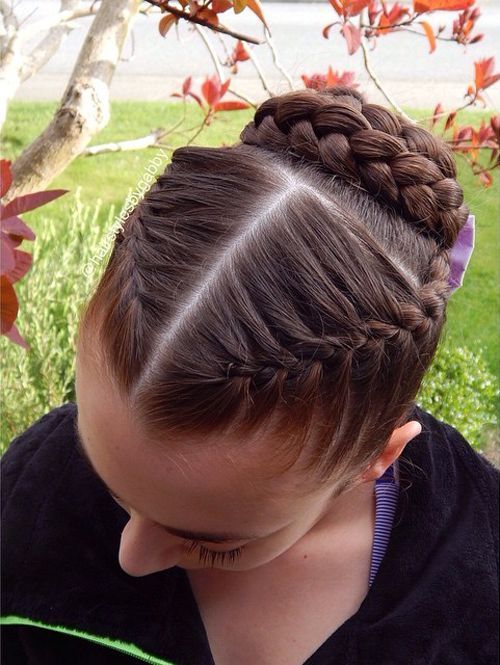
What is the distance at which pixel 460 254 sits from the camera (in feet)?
3.64

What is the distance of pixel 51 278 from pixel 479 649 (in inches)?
64.9

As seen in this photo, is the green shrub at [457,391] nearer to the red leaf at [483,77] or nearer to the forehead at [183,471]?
the red leaf at [483,77]

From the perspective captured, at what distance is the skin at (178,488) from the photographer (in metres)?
0.91

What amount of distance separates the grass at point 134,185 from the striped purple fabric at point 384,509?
151 centimetres

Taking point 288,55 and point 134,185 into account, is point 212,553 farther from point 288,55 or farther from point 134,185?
point 288,55

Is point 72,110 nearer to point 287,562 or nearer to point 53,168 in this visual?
point 53,168

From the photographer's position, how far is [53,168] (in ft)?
5.75

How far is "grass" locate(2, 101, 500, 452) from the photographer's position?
356 cm

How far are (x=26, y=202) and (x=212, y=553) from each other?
1.69 feet

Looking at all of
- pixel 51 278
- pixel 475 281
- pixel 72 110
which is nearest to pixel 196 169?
pixel 72 110

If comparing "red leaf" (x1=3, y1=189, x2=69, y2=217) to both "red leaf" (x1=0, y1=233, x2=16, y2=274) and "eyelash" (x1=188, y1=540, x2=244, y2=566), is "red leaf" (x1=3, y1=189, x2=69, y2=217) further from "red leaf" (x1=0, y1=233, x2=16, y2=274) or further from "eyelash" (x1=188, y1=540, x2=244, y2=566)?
"eyelash" (x1=188, y1=540, x2=244, y2=566)

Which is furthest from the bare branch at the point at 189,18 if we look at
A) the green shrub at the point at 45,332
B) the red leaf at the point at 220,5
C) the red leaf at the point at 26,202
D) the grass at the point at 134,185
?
the grass at the point at 134,185

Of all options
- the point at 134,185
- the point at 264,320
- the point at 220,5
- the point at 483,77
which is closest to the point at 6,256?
the point at 264,320

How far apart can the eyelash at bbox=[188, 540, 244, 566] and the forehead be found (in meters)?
0.09
